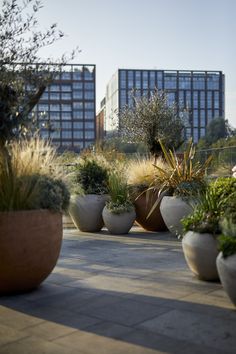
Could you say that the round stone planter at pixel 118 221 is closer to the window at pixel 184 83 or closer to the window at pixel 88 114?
the window at pixel 184 83

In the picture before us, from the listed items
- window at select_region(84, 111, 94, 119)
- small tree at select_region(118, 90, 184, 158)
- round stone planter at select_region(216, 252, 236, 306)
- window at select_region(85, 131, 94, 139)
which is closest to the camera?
round stone planter at select_region(216, 252, 236, 306)

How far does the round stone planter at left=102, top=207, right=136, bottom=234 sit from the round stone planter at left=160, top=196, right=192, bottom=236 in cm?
91

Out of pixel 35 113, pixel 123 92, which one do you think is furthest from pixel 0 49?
pixel 123 92

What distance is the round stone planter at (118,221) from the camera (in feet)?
30.5

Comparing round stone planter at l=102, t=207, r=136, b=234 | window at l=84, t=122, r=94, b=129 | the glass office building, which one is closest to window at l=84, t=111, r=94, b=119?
window at l=84, t=122, r=94, b=129

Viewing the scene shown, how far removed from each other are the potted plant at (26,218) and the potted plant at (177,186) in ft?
10.8

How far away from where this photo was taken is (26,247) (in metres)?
4.80

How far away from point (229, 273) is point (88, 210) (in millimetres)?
5843

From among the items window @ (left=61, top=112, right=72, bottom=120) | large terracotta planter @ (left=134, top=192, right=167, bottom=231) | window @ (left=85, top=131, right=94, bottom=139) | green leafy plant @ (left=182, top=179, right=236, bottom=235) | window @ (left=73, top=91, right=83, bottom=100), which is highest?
→ window @ (left=73, top=91, right=83, bottom=100)

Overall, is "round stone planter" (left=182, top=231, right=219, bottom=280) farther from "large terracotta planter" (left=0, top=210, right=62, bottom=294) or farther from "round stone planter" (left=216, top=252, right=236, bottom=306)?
"large terracotta planter" (left=0, top=210, right=62, bottom=294)

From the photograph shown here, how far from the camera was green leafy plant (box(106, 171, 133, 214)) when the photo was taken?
9375 mm

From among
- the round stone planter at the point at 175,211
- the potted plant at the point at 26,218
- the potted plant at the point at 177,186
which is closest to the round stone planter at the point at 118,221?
the potted plant at the point at 177,186

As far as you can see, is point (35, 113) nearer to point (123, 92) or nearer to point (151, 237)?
point (151, 237)

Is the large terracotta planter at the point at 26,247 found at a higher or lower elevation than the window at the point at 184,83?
lower
